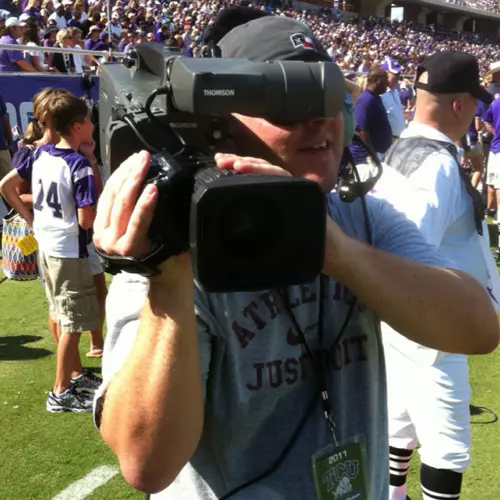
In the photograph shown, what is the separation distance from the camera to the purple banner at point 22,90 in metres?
7.50

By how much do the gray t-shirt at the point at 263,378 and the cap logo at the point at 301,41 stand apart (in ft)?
0.99

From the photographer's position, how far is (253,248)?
88 centimetres

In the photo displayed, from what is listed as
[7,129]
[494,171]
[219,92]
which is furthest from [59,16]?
[219,92]

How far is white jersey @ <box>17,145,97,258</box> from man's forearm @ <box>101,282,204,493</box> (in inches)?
105

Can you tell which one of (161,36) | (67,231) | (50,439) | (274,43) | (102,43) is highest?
(274,43)

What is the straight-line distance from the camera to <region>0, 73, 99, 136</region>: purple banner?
7504 mm

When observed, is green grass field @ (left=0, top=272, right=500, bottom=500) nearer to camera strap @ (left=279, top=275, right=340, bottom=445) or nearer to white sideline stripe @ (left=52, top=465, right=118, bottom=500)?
white sideline stripe @ (left=52, top=465, right=118, bottom=500)

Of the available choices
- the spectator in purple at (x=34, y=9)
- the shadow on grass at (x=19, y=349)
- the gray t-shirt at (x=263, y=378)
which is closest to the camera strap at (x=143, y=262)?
the gray t-shirt at (x=263, y=378)

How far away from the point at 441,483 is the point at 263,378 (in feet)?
5.23

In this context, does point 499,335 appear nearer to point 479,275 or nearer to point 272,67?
point 272,67

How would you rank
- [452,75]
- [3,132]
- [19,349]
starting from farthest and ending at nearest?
1. [3,132]
2. [19,349]
3. [452,75]

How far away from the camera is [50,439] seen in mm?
3373

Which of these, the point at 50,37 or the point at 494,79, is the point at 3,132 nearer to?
the point at 50,37

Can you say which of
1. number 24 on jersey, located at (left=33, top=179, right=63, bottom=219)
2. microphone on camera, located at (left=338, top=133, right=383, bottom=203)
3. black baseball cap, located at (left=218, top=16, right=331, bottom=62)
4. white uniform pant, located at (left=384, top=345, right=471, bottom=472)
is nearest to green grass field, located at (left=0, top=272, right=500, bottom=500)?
white uniform pant, located at (left=384, top=345, right=471, bottom=472)
